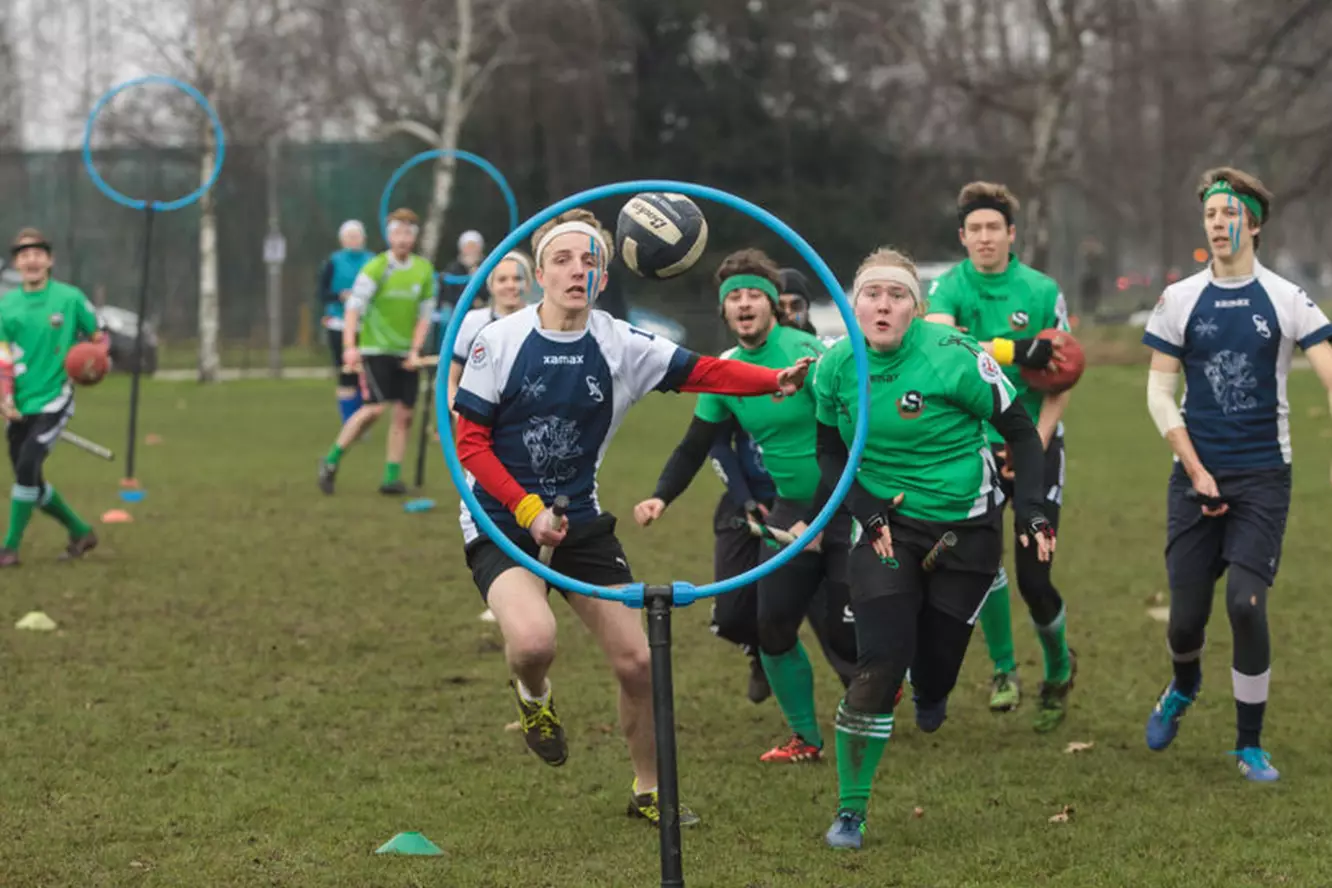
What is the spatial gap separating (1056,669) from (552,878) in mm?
3266

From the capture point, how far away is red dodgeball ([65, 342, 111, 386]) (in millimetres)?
13102

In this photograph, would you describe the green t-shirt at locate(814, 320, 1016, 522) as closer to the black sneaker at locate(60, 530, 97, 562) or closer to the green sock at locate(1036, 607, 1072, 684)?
the green sock at locate(1036, 607, 1072, 684)

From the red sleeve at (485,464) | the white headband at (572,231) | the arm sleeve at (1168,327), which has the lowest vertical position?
the red sleeve at (485,464)

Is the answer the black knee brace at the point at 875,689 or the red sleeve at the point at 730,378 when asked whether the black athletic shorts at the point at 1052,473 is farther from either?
the red sleeve at the point at 730,378

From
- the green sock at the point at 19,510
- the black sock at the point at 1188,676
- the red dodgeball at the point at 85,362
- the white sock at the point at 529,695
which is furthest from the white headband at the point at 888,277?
the green sock at the point at 19,510

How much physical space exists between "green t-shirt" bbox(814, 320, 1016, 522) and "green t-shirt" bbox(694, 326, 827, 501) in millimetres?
837

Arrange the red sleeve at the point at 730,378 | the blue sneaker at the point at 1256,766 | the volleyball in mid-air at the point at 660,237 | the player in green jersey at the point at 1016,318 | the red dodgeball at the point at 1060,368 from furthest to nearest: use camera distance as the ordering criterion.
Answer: the player in green jersey at the point at 1016,318, the red dodgeball at the point at 1060,368, the blue sneaker at the point at 1256,766, the red sleeve at the point at 730,378, the volleyball in mid-air at the point at 660,237

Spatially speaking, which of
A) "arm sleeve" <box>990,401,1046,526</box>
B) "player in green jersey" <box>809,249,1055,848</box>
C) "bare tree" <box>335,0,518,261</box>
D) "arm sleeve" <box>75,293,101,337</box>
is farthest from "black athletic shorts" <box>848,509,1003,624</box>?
"bare tree" <box>335,0,518,261</box>

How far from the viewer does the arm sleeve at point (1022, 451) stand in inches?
269

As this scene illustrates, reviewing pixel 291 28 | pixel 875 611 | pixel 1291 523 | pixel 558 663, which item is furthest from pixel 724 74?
pixel 875 611

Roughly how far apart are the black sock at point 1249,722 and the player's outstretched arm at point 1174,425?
0.79 meters

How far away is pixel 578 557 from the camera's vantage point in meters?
6.73

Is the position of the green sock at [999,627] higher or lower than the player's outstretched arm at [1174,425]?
lower

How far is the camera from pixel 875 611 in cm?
681
